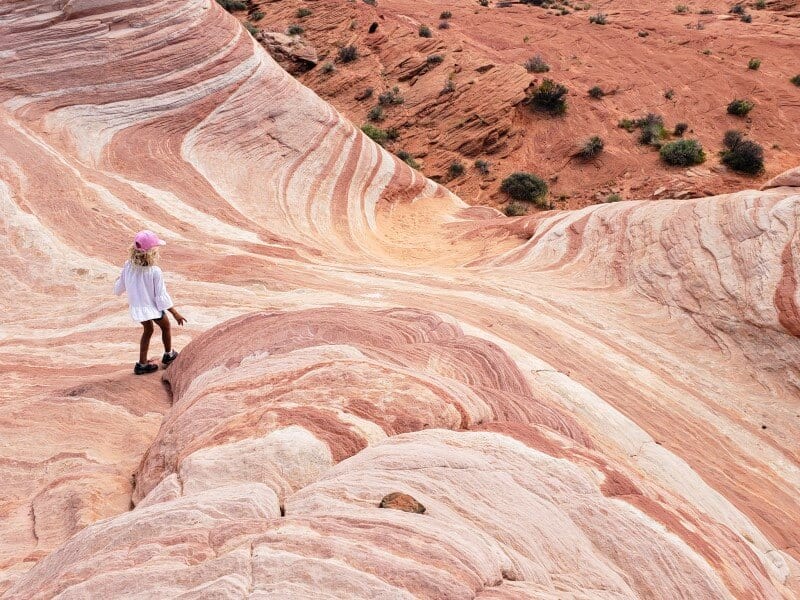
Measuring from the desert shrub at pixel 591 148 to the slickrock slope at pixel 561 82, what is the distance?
11.3 inches

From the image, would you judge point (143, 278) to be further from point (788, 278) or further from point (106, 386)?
point (788, 278)

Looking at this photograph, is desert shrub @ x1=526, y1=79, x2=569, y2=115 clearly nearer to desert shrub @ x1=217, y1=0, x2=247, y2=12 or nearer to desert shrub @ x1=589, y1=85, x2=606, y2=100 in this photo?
desert shrub @ x1=589, y1=85, x2=606, y2=100

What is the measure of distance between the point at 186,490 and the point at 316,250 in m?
7.74

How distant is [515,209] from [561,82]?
1131 cm

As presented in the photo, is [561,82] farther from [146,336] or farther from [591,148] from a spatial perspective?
[146,336]

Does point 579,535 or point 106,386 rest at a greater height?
point 579,535

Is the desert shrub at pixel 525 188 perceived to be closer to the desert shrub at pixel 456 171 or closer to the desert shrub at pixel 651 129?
the desert shrub at pixel 456 171

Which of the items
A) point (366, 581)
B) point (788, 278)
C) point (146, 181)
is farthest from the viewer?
point (146, 181)

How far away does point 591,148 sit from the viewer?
2378 centimetres

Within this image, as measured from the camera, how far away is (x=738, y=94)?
27.0m

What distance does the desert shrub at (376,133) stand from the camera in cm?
2450

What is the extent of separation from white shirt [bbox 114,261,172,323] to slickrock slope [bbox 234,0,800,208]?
17801 millimetres

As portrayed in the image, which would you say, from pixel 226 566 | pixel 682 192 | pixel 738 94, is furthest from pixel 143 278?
pixel 738 94

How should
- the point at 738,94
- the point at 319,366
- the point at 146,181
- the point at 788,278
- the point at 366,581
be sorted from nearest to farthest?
the point at 366,581 → the point at 319,366 → the point at 788,278 → the point at 146,181 → the point at 738,94
